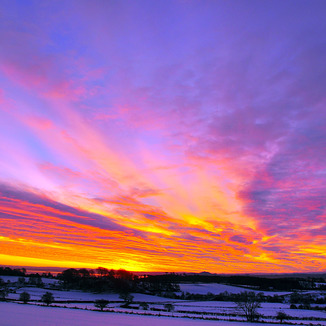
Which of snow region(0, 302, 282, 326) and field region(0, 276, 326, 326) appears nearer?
snow region(0, 302, 282, 326)

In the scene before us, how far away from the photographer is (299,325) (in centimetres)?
6425

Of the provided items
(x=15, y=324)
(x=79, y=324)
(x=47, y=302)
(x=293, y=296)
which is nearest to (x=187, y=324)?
(x=79, y=324)

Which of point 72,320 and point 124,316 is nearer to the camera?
point 72,320

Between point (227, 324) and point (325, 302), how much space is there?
335 feet

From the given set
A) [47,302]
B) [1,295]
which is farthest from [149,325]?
[1,295]

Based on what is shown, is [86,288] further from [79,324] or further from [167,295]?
[79,324]

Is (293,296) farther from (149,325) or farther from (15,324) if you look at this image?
(15,324)

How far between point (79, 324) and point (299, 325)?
44.3 m

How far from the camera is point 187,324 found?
192ft

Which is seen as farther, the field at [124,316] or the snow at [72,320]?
the field at [124,316]

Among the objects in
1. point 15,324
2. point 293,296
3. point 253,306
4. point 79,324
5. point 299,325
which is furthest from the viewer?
point 293,296

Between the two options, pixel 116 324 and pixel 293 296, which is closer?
pixel 116 324

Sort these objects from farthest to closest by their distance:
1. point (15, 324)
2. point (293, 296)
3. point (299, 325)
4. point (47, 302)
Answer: point (293, 296), point (47, 302), point (299, 325), point (15, 324)

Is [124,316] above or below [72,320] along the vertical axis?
below
